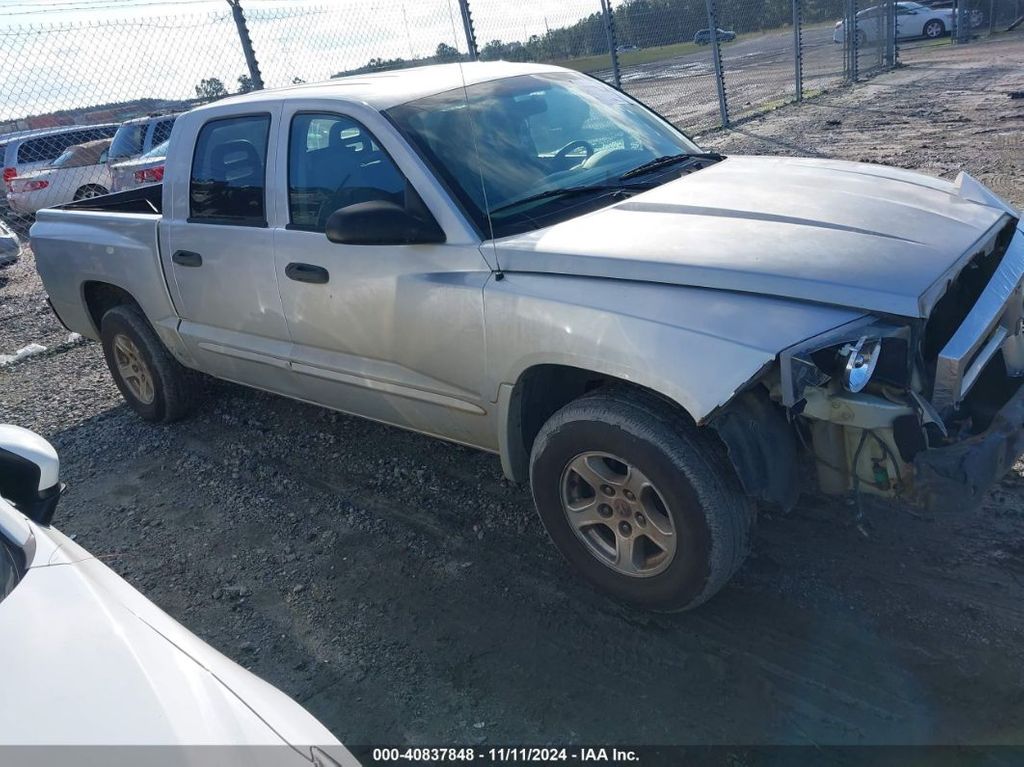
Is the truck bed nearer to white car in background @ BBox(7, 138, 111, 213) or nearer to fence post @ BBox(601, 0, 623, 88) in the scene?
fence post @ BBox(601, 0, 623, 88)

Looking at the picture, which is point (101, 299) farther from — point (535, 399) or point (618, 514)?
point (618, 514)

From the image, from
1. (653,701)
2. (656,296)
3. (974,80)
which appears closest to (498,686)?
(653,701)

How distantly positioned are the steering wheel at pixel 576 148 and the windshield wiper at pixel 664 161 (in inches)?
8.9

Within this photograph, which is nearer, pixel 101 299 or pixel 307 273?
pixel 307 273

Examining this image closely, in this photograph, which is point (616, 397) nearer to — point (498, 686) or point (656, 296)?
point (656, 296)

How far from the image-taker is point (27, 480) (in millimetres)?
2566

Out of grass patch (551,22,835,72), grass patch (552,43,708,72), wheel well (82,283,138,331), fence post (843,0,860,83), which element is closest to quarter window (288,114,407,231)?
wheel well (82,283,138,331)

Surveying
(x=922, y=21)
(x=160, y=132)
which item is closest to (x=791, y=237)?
(x=160, y=132)

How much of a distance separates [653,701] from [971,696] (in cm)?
98

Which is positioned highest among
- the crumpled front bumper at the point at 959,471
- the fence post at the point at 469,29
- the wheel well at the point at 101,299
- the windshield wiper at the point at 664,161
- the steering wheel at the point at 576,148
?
the fence post at the point at 469,29

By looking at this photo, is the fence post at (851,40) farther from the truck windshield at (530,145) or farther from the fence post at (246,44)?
the truck windshield at (530,145)

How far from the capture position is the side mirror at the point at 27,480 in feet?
8.41

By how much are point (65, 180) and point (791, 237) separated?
1519 centimetres

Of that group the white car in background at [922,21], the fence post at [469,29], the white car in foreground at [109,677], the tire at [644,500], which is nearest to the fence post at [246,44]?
the fence post at [469,29]
